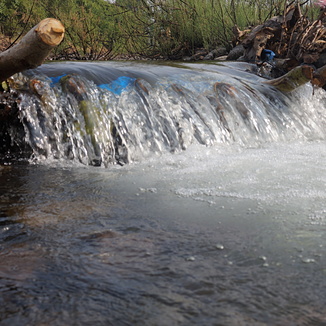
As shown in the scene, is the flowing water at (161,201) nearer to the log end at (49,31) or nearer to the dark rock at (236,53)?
the log end at (49,31)

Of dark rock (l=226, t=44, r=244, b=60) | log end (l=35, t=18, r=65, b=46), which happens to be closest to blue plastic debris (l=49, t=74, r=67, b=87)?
log end (l=35, t=18, r=65, b=46)

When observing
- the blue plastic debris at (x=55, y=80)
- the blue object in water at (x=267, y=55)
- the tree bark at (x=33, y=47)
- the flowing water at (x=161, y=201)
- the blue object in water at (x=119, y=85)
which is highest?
the tree bark at (x=33, y=47)

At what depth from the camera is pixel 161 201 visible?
2795 mm

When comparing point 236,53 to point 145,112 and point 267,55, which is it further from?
point 145,112

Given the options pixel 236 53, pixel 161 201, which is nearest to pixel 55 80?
pixel 161 201

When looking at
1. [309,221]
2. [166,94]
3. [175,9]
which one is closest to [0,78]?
[166,94]

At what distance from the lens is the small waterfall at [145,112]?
400 centimetres

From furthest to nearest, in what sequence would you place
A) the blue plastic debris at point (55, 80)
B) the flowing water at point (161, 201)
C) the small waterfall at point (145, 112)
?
the blue plastic debris at point (55, 80), the small waterfall at point (145, 112), the flowing water at point (161, 201)

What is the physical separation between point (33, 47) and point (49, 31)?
0.20 m

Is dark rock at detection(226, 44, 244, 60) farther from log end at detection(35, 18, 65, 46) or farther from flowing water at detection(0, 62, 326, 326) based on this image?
log end at detection(35, 18, 65, 46)

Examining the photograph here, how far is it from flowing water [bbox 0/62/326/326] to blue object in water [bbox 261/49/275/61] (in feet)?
4.95

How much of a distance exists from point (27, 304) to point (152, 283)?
0.44 meters

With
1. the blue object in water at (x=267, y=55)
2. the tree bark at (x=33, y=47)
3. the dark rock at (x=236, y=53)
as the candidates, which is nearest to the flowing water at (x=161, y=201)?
the tree bark at (x=33, y=47)

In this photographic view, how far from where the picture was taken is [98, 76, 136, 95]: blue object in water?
15.0 ft
